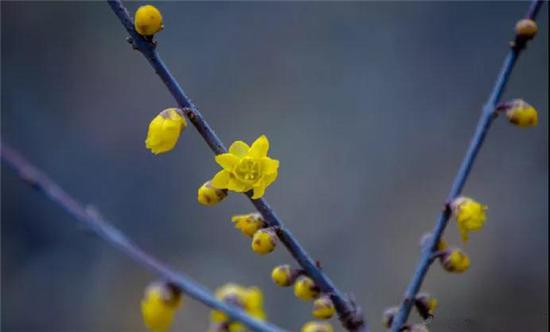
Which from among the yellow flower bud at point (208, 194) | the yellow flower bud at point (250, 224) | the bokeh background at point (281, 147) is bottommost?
the yellow flower bud at point (250, 224)

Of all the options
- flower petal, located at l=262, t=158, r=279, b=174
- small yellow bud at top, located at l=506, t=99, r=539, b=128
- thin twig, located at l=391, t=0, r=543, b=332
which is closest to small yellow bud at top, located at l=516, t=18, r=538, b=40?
thin twig, located at l=391, t=0, r=543, b=332

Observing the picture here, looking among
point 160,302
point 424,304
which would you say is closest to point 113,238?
point 160,302

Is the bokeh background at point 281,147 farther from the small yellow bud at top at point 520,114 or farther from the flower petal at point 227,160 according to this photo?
the flower petal at point 227,160

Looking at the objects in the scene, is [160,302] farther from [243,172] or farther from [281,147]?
[281,147]

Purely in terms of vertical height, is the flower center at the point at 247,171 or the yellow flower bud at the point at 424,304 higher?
the flower center at the point at 247,171

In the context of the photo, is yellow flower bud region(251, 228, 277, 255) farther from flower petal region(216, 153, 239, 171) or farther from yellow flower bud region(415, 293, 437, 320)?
yellow flower bud region(415, 293, 437, 320)

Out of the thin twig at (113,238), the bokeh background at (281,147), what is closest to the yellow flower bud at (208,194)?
the thin twig at (113,238)
